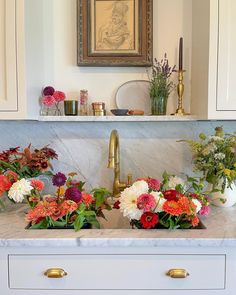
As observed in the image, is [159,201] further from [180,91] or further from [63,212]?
[180,91]

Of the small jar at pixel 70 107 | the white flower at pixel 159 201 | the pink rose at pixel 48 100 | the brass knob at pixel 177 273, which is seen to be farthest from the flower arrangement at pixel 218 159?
the pink rose at pixel 48 100

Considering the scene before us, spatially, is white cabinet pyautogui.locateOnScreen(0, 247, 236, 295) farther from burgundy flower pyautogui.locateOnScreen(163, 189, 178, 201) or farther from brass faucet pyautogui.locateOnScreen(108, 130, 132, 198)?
brass faucet pyautogui.locateOnScreen(108, 130, 132, 198)

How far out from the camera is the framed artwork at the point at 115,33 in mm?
1768

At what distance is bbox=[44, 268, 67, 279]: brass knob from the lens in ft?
3.89

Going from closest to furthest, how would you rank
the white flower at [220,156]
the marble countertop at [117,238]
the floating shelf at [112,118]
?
the marble countertop at [117,238], the white flower at [220,156], the floating shelf at [112,118]

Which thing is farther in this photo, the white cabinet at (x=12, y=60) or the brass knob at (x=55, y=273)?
the white cabinet at (x=12, y=60)

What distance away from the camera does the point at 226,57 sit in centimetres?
144

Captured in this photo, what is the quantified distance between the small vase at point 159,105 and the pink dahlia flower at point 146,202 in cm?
62

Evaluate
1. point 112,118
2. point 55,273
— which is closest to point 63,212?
point 55,273

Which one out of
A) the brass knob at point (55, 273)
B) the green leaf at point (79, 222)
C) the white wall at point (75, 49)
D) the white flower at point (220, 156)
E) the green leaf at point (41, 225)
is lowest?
the brass knob at point (55, 273)

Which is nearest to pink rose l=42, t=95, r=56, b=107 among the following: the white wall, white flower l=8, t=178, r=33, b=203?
the white wall

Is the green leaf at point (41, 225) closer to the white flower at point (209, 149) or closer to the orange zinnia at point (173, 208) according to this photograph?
the orange zinnia at point (173, 208)

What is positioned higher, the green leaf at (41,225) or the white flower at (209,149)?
the white flower at (209,149)

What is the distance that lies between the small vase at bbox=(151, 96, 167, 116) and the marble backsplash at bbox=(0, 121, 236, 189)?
0.34ft
